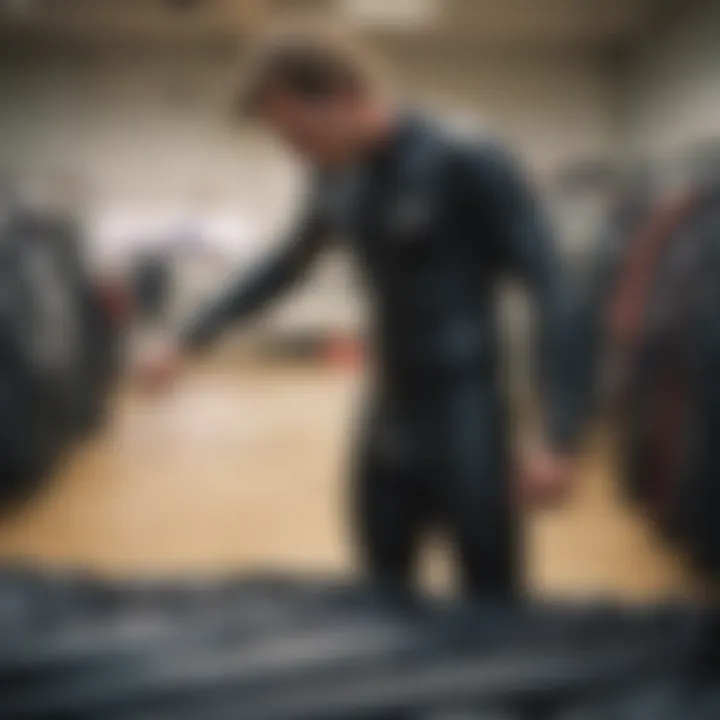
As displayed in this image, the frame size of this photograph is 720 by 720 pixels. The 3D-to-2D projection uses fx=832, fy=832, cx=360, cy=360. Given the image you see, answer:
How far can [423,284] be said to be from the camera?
504 millimetres

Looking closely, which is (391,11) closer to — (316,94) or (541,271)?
(316,94)

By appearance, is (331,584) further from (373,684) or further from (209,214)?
(209,214)

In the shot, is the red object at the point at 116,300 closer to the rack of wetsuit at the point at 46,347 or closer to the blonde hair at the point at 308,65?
the rack of wetsuit at the point at 46,347

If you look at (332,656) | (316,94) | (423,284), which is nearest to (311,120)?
(316,94)

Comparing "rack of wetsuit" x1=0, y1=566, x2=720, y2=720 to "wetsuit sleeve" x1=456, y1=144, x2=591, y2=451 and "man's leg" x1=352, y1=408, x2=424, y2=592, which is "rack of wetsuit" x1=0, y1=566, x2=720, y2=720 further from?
"wetsuit sleeve" x1=456, y1=144, x2=591, y2=451

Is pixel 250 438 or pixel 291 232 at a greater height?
pixel 291 232

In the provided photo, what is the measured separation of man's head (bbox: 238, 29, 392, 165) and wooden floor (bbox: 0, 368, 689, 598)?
0.14 metres

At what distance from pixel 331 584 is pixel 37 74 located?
37cm

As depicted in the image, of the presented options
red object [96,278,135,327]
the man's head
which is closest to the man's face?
the man's head

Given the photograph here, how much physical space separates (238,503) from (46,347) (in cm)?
16

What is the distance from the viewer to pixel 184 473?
0.55 metres

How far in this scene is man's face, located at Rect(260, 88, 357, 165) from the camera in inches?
17.8

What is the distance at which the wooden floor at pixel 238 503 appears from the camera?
0.52m

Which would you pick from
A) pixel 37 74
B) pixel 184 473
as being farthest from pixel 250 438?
pixel 37 74
